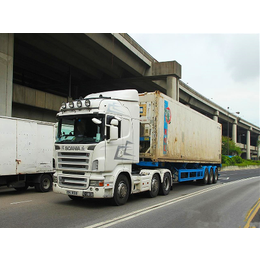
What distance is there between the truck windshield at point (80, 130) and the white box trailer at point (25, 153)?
126 inches

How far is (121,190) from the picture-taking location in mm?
9125

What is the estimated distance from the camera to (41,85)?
110 feet

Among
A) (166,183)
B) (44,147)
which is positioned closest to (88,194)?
(166,183)

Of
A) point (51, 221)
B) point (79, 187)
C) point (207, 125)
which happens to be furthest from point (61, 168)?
point (207, 125)

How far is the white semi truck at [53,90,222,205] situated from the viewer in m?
8.39

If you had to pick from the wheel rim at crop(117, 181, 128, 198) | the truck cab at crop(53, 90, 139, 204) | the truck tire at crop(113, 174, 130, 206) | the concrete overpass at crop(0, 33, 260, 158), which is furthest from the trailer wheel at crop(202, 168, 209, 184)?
the concrete overpass at crop(0, 33, 260, 158)

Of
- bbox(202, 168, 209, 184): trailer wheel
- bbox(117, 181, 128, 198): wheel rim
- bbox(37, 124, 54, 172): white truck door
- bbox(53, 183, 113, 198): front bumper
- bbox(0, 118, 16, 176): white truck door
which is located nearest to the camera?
bbox(53, 183, 113, 198): front bumper

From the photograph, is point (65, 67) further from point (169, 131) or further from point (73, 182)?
point (73, 182)

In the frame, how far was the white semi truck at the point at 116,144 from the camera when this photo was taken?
27.5ft

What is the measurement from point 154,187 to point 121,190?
7.96 ft

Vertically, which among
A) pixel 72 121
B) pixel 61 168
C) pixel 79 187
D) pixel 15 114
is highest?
pixel 15 114

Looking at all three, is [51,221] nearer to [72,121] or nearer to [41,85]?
[72,121]

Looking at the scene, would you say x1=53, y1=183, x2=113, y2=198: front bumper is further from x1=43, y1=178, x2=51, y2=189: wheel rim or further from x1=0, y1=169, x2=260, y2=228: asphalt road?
x1=43, y1=178, x2=51, y2=189: wheel rim

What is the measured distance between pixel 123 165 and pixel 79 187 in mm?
1679
